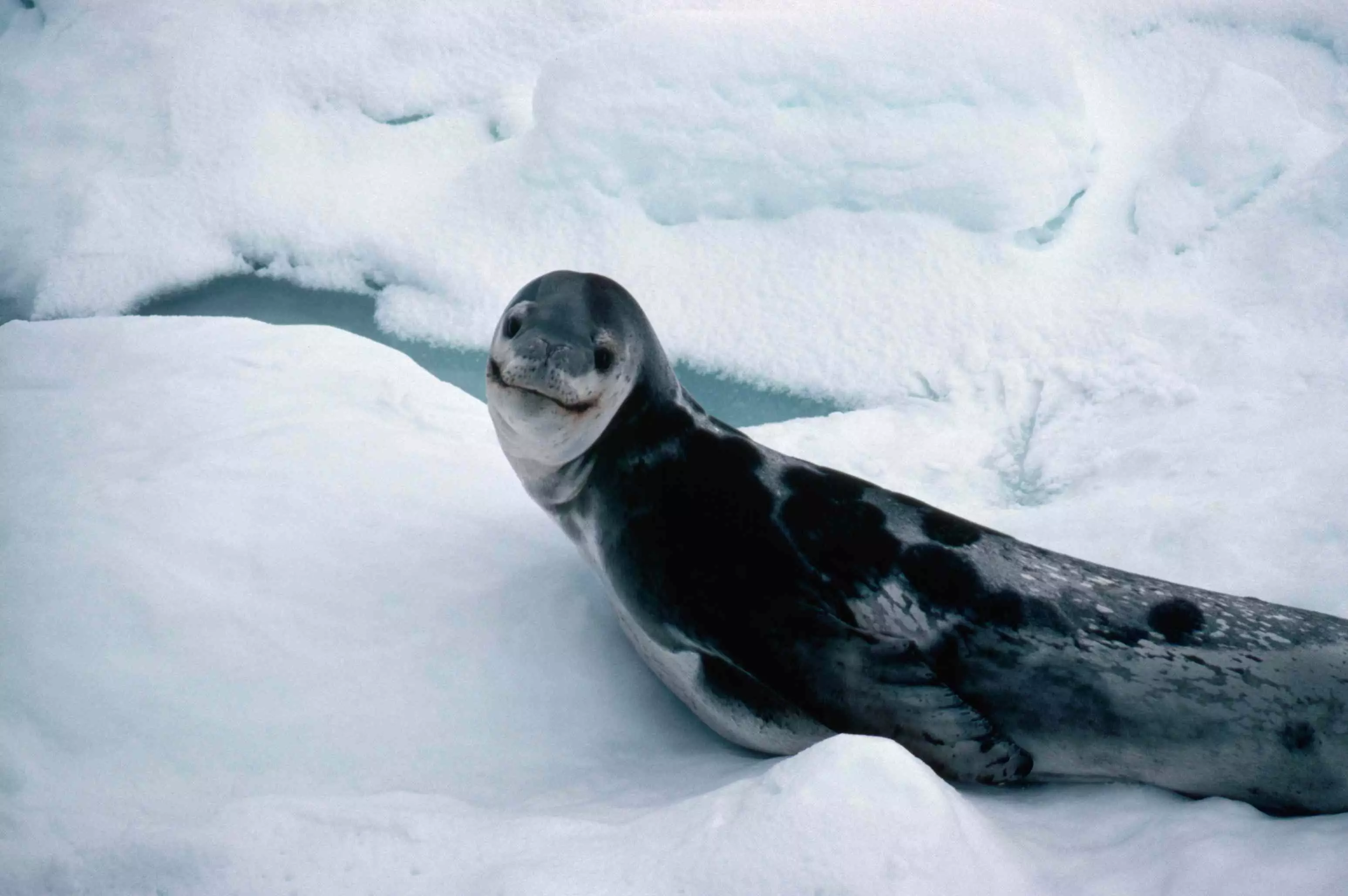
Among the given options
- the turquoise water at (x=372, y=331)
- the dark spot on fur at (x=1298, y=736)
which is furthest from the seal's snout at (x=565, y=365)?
the turquoise water at (x=372, y=331)

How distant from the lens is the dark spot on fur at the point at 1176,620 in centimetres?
191

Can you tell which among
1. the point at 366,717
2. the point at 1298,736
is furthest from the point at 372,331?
the point at 1298,736

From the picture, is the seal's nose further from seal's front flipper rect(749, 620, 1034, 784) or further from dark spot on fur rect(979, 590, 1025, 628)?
dark spot on fur rect(979, 590, 1025, 628)

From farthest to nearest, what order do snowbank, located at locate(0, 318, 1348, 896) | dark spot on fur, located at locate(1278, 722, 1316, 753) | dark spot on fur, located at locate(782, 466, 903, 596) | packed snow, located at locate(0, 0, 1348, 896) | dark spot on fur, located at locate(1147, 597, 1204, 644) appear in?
dark spot on fur, located at locate(782, 466, 903, 596) → dark spot on fur, located at locate(1147, 597, 1204, 644) → dark spot on fur, located at locate(1278, 722, 1316, 753) → packed snow, located at locate(0, 0, 1348, 896) → snowbank, located at locate(0, 318, 1348, 896)

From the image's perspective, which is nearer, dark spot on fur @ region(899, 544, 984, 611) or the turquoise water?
dark spot on fur @ region(899, 544, 984, 611)

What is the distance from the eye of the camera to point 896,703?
1.82m

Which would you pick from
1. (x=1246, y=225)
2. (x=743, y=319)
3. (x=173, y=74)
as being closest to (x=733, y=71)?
(x=743, y=319)

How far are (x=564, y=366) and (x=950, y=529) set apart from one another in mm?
903

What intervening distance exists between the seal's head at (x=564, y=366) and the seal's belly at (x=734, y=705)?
40 centimetres

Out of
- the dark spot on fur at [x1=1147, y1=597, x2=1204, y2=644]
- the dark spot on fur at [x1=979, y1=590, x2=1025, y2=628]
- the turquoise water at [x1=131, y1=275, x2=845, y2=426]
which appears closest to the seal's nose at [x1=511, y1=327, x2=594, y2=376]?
the dark spot on fur at [x1=979, y1=590, x2=1025, y2=628]

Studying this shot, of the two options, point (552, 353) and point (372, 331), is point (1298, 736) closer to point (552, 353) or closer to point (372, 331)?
point (552, 353)

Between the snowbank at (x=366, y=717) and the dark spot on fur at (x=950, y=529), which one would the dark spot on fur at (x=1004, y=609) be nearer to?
the dark spot on fur at (x=950, y=529)

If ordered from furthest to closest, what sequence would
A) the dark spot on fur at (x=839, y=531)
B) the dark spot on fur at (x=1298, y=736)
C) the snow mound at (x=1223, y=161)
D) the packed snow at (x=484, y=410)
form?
the snow mound at (x=1223, y=161)
the dark spot on fur at (x=839, y=531)
the dark spot on fur at (x=1298, y=736)
the packed snow at (x=484, y=410)

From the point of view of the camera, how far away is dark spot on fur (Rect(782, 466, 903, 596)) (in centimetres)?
203
